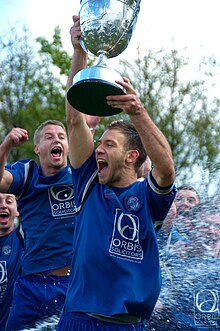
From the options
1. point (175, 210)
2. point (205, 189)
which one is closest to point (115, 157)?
point (175, 210)

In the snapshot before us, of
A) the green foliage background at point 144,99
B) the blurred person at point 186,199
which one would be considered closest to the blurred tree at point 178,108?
the green foliage background at point 144,99

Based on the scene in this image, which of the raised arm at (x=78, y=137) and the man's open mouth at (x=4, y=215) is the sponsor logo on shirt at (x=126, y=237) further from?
the man's open mouth at (x=4, y=215)

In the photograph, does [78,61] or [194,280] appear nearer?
[78,61]

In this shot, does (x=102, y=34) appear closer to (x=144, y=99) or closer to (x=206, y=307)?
(x=206, y=307)

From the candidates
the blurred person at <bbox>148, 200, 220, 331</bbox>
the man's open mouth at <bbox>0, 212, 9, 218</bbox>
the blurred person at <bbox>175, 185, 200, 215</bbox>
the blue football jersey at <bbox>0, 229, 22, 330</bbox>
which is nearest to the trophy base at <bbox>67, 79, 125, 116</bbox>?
the blurred person at <bbox>148, 200, 220, 331</bbox>

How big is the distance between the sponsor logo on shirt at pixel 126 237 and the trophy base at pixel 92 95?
65 cm

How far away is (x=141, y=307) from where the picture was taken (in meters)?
4.25

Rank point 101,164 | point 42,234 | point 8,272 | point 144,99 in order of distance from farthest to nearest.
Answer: point 144,99 < point 8,272 < point 42,234 < point 101,164

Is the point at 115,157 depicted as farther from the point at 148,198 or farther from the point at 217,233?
the point at 217,233

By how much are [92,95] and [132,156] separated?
69cm

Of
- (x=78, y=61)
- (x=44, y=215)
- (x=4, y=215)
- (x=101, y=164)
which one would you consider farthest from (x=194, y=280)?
(x=78, y=61)

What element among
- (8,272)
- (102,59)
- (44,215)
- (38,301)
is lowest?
(38,301)

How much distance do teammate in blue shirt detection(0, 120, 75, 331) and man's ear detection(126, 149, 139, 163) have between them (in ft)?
5.19

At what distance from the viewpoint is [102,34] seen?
4.48m
